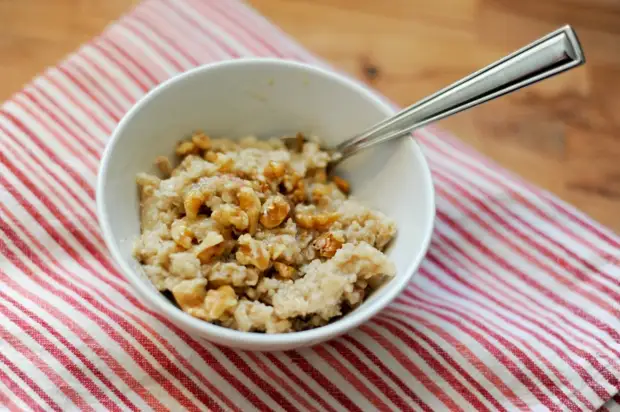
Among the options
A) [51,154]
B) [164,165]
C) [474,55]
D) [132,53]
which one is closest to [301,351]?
[164,165]

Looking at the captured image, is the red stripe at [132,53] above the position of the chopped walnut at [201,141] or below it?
above

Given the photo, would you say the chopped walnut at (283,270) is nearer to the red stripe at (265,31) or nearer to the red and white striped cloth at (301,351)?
the red and white striped cloth at (301,351)

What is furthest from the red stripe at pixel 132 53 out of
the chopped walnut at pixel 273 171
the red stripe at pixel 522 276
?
the red stripe at pixel 522 276

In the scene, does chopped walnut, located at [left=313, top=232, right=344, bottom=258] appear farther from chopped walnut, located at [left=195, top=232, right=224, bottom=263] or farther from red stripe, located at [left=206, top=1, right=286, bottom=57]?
red stripe, located at [left=206, top=1, right=286, bottom=57]

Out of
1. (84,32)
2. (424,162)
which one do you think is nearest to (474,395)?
(424,162)

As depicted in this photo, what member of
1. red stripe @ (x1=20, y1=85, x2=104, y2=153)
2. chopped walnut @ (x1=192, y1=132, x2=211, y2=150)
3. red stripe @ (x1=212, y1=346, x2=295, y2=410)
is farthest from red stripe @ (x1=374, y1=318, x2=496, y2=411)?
red stripe @ (x1=20, y1=85, x2=104, y2=153)

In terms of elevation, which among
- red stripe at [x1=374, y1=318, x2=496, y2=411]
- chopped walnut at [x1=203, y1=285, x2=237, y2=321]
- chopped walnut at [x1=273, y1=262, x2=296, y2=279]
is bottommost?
red stripe at [x1=374, y1=318, x2=496, y2=411]
